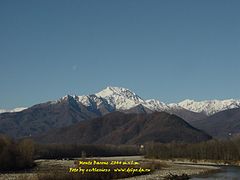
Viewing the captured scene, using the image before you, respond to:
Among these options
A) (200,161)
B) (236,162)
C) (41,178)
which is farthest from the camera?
(200,161)

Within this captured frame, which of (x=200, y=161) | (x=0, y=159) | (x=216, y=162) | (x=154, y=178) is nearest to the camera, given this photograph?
(x=154, y=178)

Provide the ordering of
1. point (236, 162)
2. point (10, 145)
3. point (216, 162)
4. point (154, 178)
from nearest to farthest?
point (154, 178) → point (10, 145) → point (236, 162) → point (216, 162)

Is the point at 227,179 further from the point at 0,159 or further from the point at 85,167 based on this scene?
the point at 0,159

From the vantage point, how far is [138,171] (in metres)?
104

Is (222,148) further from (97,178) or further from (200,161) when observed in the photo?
(97,178)

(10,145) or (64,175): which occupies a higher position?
(10,145)

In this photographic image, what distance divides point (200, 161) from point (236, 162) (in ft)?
87.3

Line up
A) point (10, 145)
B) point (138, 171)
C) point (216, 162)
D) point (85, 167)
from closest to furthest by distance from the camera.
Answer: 1. point (85, 167)
2. point (138, 171)
3. point (10, 145)
4. point (216, 162)

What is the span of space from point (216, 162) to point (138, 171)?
8543 centimetres

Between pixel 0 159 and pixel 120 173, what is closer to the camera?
pixel 120 173

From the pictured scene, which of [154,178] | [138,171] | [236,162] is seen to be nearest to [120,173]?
[154,178]

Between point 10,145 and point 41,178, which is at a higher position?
point 10,145

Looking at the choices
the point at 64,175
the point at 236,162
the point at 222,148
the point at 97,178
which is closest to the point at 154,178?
the point at 97,178

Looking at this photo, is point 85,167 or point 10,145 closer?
point 85,167
